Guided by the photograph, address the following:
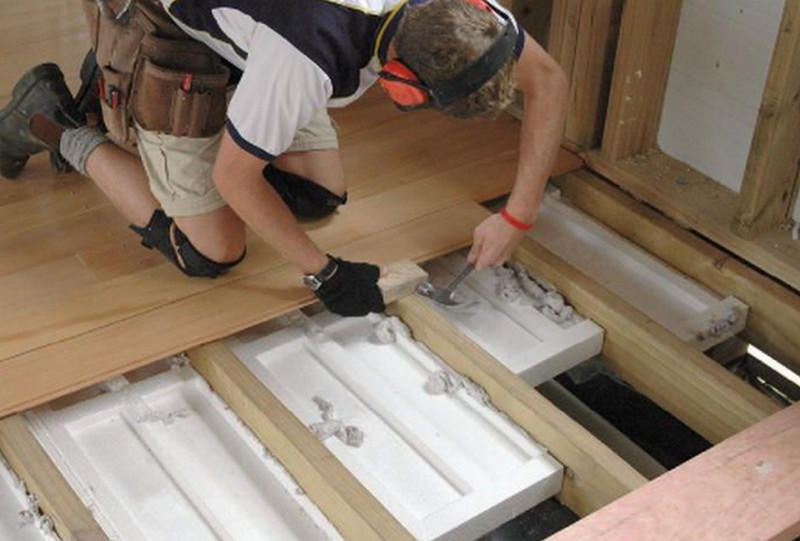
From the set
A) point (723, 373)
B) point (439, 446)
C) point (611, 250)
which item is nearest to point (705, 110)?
point (611, 250)

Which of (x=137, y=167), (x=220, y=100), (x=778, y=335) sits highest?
(x=220, y=100)

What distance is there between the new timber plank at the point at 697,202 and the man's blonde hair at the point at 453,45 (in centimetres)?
96

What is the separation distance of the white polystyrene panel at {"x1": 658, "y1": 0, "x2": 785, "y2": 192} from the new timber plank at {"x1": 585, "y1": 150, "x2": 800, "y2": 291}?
1.7 inches

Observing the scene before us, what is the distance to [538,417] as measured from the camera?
2020 millimetres

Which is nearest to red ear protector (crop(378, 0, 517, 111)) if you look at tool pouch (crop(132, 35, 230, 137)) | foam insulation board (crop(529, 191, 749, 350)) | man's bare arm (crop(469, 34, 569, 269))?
man's bare arm (crop(469, 34, 569, 269))

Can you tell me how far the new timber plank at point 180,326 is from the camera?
2051mm

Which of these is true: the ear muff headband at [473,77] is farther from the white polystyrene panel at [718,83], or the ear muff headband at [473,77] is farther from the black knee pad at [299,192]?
the white polystyrene panel at [718,83]

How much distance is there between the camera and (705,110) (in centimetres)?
269

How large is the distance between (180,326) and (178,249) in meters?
0.21

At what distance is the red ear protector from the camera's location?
173cm

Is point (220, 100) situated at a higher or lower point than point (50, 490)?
higher

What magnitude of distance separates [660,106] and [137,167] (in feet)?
4.31

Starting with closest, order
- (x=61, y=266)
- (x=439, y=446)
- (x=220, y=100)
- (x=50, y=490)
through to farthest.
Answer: (x=50, y=490) < (x=439, y=446) < (x=220, y=100) < (x=61, y=266)

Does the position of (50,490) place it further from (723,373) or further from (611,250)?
(611,250)
